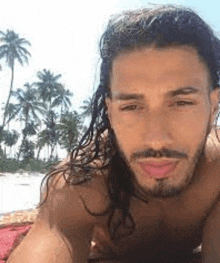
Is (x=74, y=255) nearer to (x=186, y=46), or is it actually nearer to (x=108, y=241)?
(x=108, y=241)

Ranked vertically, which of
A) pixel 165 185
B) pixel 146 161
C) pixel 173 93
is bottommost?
pixel 165 185

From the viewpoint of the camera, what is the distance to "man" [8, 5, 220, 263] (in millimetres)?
1676

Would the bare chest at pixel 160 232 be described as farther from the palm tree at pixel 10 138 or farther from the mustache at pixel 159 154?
the palm tree at pixel 10 138

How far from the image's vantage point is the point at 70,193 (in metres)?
1.77

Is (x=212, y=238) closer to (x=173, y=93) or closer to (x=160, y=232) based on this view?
(x=160, y=232)

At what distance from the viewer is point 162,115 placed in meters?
1.65

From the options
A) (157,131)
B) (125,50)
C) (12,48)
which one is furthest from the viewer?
(12,48)

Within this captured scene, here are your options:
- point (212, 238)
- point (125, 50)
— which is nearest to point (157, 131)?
point (125, 50)

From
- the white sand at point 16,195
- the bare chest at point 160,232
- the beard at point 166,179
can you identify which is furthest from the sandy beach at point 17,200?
the beard at point 166,179

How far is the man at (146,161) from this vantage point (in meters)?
1.68

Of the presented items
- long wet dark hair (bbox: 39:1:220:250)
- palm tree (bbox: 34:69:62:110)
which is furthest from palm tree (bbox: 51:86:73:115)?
long wet dark hair (bbox: 39:1:220:250)

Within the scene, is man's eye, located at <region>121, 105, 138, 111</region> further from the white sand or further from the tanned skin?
the white sand

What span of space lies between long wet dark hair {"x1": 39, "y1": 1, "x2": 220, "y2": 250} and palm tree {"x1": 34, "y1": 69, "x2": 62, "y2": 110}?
148ft

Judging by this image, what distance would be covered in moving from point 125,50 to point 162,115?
428mm
